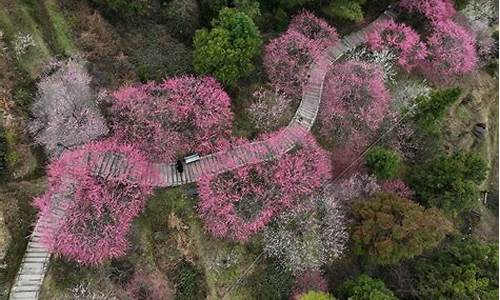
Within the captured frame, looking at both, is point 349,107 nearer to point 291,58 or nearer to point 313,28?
point 291,58

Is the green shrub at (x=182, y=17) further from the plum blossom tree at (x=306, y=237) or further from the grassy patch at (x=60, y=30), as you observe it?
the plum blossom tree at (x=306, y=237)

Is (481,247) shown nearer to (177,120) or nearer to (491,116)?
(491,116)

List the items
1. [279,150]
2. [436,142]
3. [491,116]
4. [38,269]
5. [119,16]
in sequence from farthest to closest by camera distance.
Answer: [491,116], [436,142], [119,16], [279,150], [38,269]

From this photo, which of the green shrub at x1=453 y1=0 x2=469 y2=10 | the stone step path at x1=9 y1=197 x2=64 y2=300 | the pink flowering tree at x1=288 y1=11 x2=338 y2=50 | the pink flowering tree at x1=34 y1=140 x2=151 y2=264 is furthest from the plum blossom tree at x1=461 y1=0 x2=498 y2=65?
the stone step path at x1=9 y1=197 x2=64 y2=300

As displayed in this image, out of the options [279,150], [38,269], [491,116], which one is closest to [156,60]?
[279,150]

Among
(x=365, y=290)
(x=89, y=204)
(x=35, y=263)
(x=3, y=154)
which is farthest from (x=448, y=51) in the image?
(x=35, y=263)

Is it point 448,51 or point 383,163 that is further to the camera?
point 448,51

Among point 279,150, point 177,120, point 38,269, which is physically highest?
point 177,120
